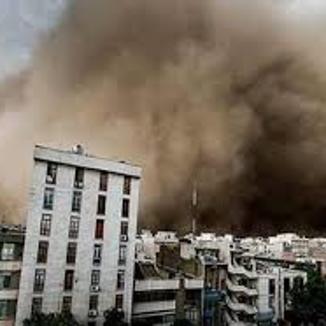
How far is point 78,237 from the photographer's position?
93.2ft

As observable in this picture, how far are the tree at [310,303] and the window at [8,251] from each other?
70.2 feet

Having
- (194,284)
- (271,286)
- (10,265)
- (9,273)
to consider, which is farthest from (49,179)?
(271,286)

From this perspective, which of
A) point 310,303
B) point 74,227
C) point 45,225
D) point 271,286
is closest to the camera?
point 45,225

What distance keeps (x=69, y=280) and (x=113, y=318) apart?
10.9 feet

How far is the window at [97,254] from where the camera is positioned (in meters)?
28.9

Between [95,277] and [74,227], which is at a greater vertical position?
[74,227]

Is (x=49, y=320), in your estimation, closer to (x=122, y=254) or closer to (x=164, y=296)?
(x=122, y=254)

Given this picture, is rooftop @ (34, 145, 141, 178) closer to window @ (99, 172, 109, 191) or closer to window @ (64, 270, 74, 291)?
window @ (99, 172, 109, 191)

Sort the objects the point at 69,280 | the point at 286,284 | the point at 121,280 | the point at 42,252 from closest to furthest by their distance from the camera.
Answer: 1. the point at 42,252
2. the point at 69,280
3. the point at 121,280
4. the point at 286,284

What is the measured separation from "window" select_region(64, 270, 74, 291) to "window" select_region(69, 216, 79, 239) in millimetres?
1985

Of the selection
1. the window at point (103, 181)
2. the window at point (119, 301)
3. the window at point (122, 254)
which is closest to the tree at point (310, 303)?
the window at point (119, 301)

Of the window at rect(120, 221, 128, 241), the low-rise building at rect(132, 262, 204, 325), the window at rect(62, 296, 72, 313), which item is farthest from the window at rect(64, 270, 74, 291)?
the low-rise building at rect(132, 262, 204, 325)

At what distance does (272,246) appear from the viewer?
6631 centimetres

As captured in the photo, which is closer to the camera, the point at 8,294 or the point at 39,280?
the point at 8,294
